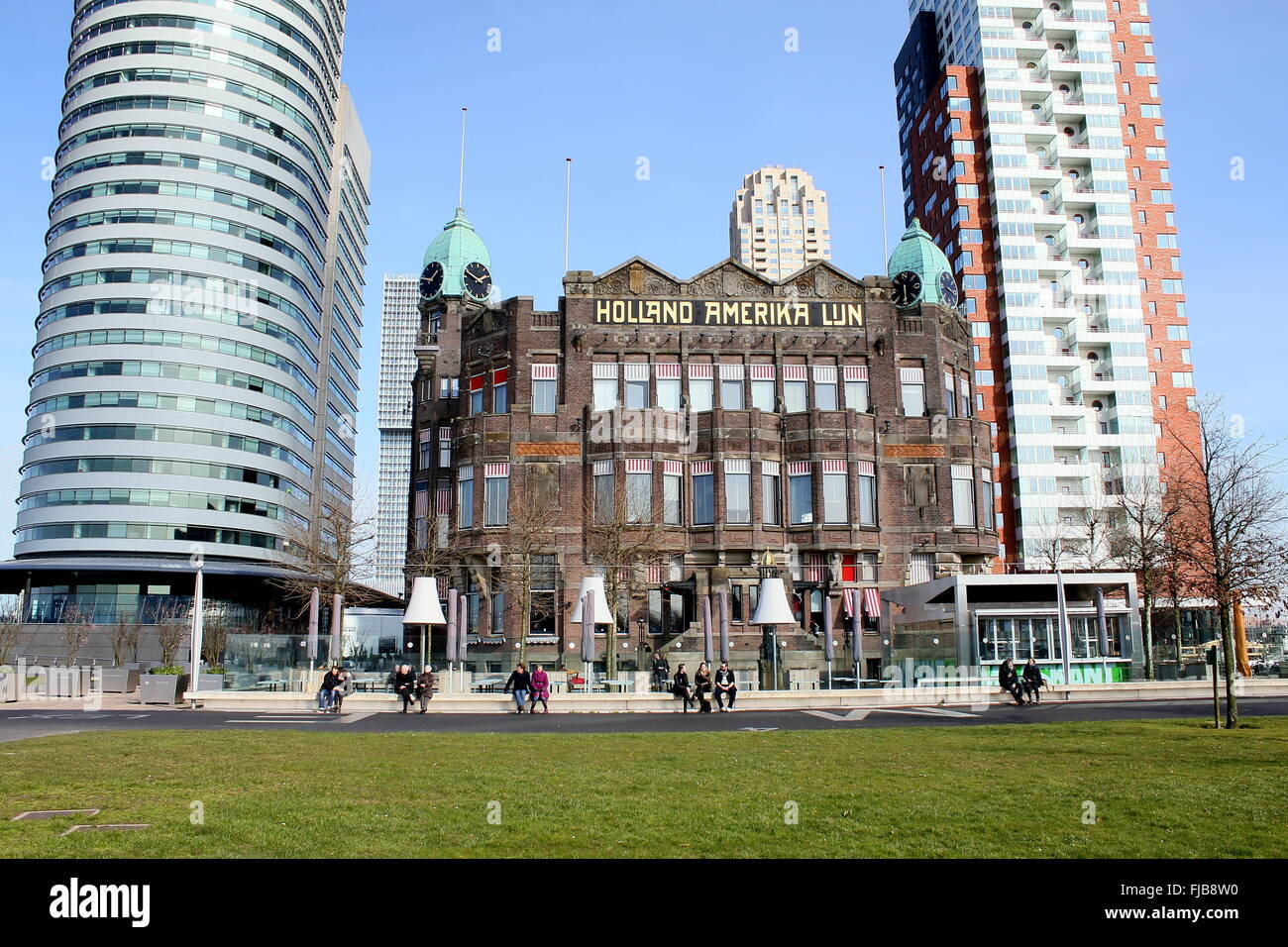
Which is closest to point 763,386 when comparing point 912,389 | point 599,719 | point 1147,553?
point 912,389

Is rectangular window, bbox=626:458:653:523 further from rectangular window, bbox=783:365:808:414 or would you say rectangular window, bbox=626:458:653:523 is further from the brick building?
rectangular window, bbox=783:365:808:414

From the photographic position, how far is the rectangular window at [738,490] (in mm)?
59094

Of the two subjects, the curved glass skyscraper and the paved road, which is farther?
the curved glass skyscraper

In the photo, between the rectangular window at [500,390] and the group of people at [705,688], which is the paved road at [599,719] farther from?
the rectangular window at [500,390]

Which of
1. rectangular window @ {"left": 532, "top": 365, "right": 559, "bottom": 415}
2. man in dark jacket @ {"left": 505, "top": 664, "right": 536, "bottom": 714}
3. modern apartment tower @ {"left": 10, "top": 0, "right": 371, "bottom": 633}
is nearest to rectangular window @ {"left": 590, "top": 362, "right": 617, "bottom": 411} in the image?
rectangular window @ {"left": 532, "top": 365, "right": 559, "bottom": 415}

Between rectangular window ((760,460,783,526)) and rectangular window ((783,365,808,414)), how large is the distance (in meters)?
4.11

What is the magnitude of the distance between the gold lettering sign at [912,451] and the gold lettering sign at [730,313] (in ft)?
25.5

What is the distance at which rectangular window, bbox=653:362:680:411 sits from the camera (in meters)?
60.8

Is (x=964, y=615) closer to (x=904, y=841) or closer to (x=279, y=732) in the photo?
(x=279, y=732)

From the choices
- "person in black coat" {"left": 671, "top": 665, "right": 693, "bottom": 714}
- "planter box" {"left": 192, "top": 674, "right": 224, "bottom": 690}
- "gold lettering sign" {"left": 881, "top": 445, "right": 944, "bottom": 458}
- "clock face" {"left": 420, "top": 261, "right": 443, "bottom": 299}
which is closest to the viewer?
"person in black coat" {"left": 671, "top": 665, "right": 693, "bottom": 714}

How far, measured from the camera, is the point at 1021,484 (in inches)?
3713

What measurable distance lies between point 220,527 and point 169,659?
31.1 metres

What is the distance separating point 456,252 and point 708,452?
22.9 meters
